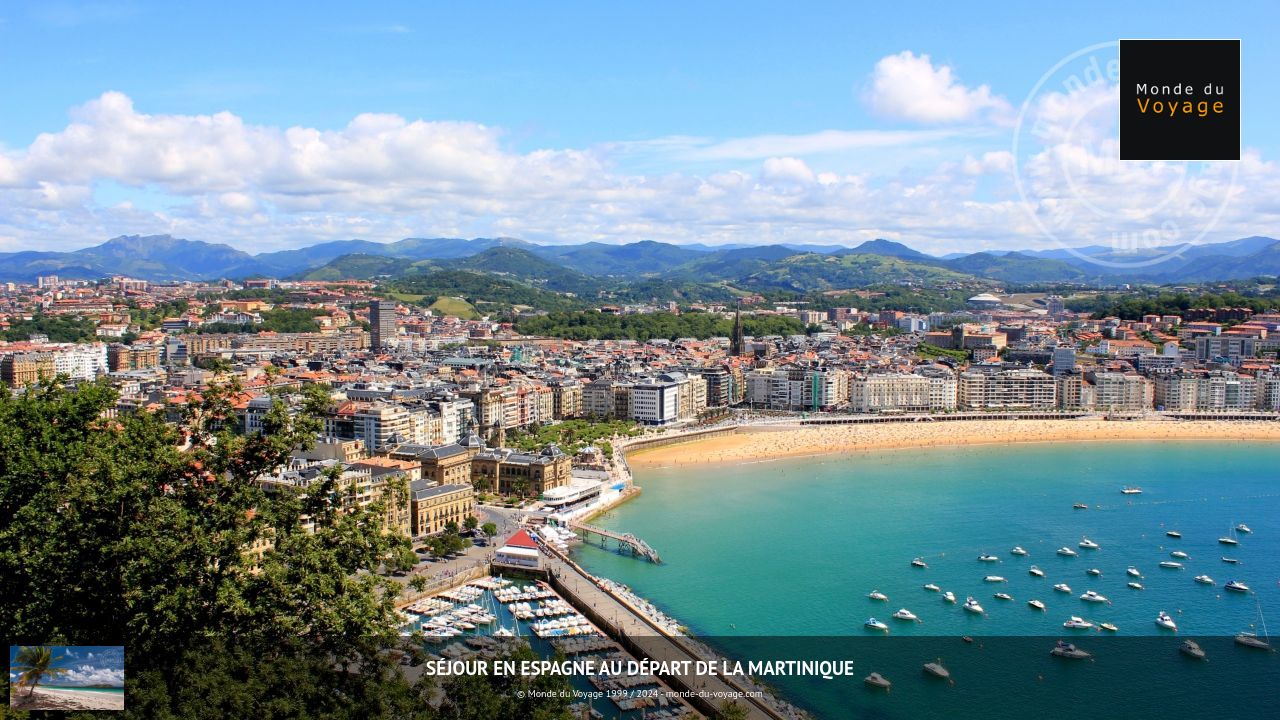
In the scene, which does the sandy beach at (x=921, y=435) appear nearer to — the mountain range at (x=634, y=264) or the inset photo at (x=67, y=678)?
the inset photo at (x=67, y=678)

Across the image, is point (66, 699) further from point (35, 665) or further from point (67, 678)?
point (35, 665)

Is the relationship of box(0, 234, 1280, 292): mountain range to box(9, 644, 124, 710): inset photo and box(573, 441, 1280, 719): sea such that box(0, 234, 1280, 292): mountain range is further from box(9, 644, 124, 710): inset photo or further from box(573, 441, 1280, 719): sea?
box(9, 644, 124, 710): inset photo

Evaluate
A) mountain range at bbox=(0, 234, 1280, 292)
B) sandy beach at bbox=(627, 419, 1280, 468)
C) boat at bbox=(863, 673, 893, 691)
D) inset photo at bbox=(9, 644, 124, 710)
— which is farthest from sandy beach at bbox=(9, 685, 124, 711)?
mountain range at bbox=(0, 234, 1280, 292)

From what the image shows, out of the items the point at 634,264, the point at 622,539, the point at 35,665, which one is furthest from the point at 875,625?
the point at 634,264

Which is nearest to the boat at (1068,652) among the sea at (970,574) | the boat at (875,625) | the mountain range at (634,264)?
the sea at (970,574)

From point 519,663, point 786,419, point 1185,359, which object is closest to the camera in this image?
point 519,663

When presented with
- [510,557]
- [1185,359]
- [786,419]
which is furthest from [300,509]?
[1185,359]

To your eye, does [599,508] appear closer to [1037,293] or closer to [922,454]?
[922,454]
